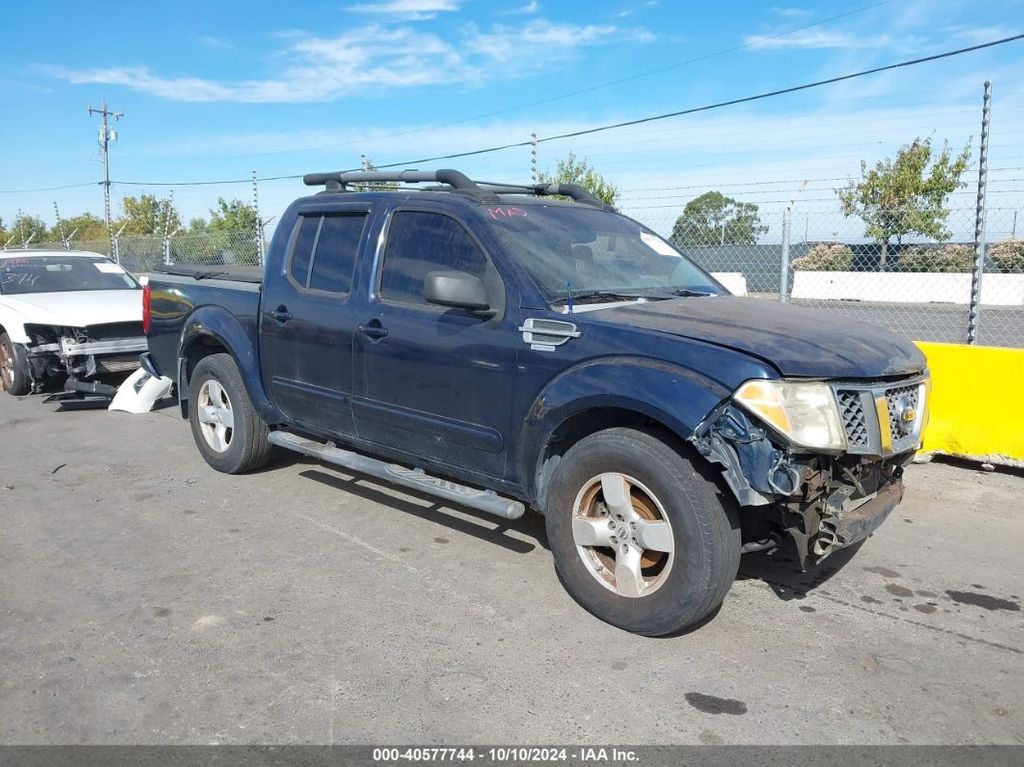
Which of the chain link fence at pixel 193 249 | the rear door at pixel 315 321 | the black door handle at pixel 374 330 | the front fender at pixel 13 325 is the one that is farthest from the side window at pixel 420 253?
the chain link fence at pixel 193 249

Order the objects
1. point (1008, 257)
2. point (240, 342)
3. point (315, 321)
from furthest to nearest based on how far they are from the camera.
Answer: point (1008, 257) → point (240, 342) → point (315, 321)

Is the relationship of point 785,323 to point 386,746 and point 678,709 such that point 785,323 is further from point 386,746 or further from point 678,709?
point 386,746

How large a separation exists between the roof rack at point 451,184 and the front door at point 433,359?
25cm

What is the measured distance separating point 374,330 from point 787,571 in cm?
257

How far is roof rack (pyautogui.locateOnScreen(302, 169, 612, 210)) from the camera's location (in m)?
4.57

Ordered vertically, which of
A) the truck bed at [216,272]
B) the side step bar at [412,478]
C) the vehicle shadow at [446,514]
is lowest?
the vehicle shadow at [446,514]

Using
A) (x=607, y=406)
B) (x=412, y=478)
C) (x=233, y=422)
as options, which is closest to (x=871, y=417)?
(x=607, y=406)

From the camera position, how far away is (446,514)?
5.11m

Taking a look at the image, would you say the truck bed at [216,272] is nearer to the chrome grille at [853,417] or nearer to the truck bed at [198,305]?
the truck bed at [198,305]

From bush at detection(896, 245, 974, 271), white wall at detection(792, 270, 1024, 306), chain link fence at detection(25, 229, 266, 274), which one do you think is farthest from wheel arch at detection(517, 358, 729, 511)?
white wall at detection(792, 270, 1024, 306)

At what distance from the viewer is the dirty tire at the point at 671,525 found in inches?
129

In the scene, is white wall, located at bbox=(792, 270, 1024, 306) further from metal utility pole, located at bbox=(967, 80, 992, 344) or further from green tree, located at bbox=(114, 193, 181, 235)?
green tree, located at bbox=(114, 193, 181, 235)

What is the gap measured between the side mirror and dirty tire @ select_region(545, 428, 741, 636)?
0.85 meters

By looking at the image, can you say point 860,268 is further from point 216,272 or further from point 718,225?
point 216,272
